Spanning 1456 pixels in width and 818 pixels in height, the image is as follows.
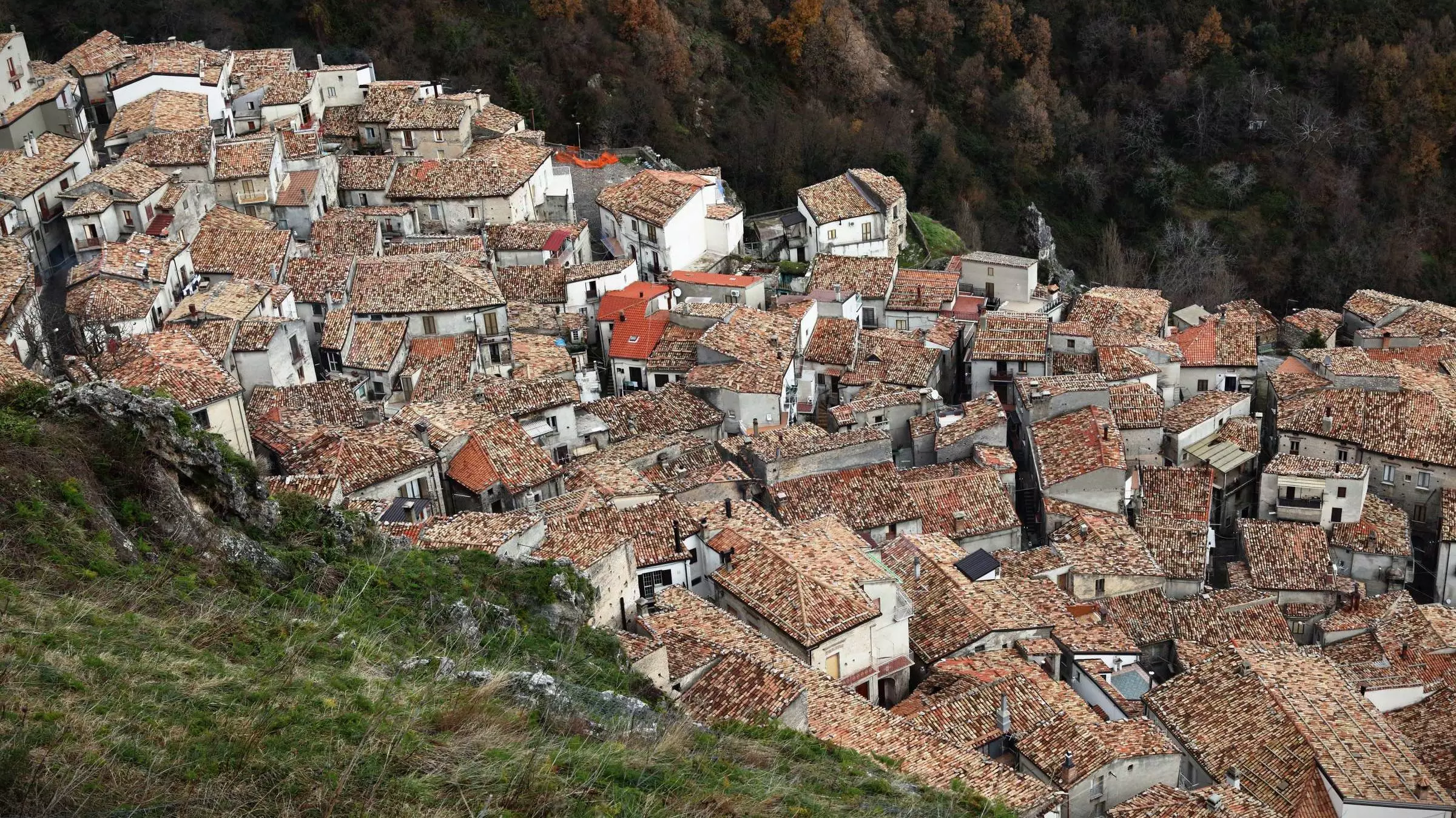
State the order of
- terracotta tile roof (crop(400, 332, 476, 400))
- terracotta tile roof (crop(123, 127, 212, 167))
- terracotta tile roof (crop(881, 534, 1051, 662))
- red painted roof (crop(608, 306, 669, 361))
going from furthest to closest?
terracotta tile roof (crop(123, 127, 212, 167))
red painted roof (crop(608, 306, 669, 361))
terracotta tile roof (crop(400, 332, 476, 400))
terracotta tile roof (crop(881, 534, 1051, 662))

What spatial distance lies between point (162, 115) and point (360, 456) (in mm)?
25323

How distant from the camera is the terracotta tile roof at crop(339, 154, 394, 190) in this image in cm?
5150

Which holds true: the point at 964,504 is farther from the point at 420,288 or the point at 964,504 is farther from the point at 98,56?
the point at 98,56

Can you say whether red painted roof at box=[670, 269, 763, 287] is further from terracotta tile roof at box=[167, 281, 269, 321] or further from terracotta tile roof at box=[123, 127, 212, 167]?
terracotta tile roof at box=[123, 127, 212, 167]

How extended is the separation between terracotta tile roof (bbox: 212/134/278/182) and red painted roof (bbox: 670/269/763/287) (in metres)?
15.1

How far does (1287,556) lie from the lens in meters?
34.5

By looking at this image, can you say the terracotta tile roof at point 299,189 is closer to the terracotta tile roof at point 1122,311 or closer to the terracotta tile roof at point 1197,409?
the terracotta tile roof at point 1122,311

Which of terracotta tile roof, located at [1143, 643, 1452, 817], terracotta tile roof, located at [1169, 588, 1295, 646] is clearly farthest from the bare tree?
terracotta tile roof, located at [1143, 643, 1452, 817]

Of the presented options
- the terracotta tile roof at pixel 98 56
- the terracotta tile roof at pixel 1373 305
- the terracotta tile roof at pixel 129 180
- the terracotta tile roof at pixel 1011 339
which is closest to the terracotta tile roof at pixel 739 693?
the terracotta tile roof at pixel 1011 339

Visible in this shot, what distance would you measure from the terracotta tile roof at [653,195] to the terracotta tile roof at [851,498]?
16731 mm

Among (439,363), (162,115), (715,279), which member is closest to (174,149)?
(162,115)

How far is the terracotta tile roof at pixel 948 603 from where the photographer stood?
91.4 feet

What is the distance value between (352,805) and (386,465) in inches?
749

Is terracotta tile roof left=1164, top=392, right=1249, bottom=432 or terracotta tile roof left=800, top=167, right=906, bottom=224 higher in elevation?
terracotta tile roof left=800, top=167, right=906, bottom=224
